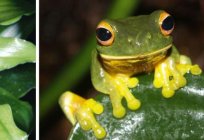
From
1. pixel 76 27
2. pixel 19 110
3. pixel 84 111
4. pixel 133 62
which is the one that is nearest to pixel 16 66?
pixel 19 110

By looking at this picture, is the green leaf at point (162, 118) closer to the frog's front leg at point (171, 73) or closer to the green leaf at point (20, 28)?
the frog's front leg at point (171, 73)

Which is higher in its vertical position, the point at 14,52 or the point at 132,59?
the point at 132,59

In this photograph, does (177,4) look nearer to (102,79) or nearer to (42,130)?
(42,130)

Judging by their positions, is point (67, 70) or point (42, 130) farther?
point (42, 130)

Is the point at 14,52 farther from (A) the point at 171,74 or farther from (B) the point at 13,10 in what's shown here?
(A) the point at 171,74

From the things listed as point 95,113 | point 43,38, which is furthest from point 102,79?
point 43,38

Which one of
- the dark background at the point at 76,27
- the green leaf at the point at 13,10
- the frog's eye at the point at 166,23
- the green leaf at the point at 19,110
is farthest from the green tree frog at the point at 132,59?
the dark background at the point at 76,27
